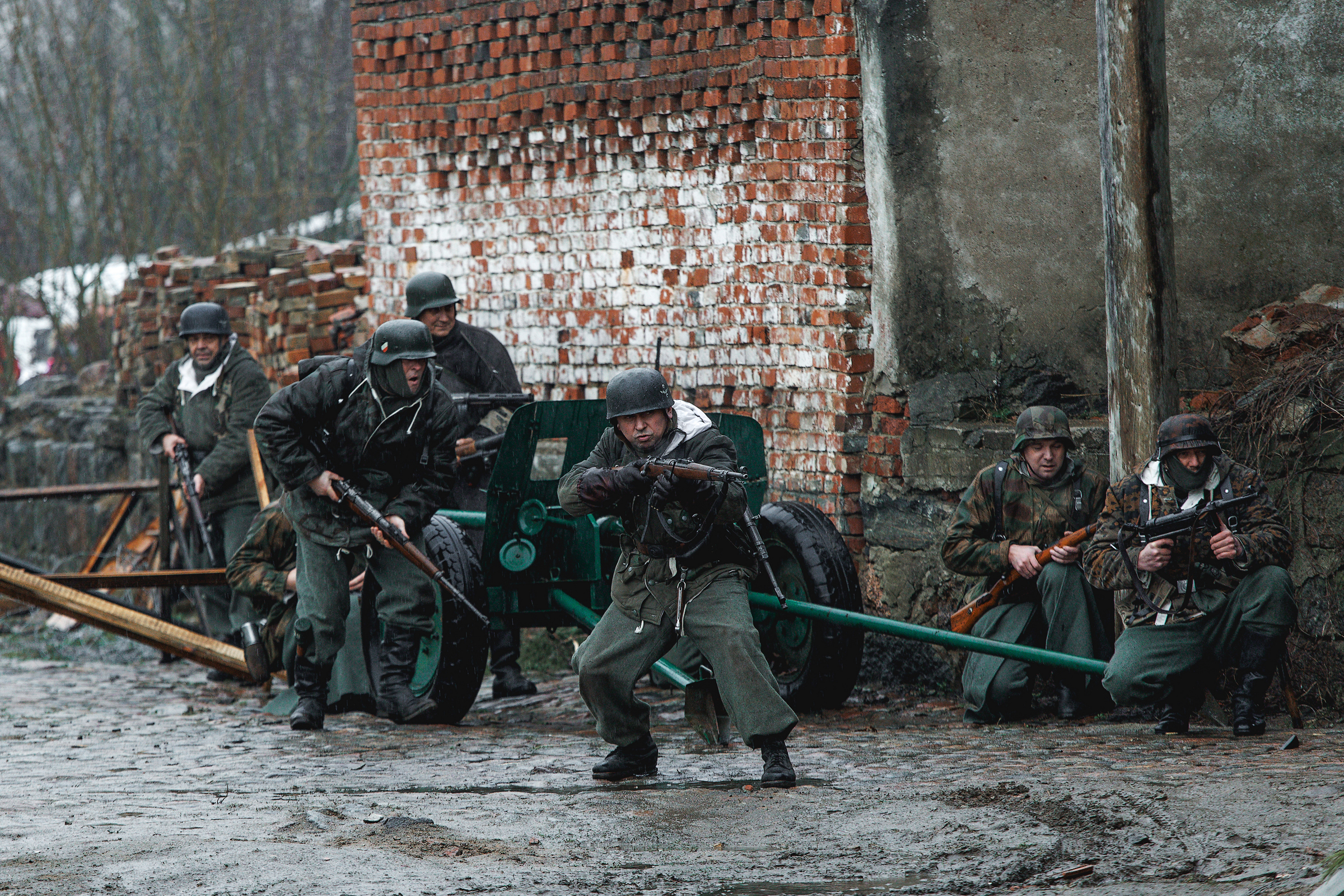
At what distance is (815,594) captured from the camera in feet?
22.3

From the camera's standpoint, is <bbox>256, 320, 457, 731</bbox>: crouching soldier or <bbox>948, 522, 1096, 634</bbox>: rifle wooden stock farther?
<bbox>256, 320, 457, 731</bbox>: crouching soldier

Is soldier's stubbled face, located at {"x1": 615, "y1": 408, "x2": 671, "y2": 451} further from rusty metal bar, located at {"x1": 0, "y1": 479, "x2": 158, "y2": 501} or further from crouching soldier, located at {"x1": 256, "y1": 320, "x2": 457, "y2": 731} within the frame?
rusty metal bar, located at {"x1": 0, "y1": 479, "x2": 158, "y2": 501}

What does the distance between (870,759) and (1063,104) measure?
3.30m

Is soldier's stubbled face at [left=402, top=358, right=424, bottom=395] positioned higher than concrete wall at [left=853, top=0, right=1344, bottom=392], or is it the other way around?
concrete wall at [left=853, top=0, right=1344, bottom=392]

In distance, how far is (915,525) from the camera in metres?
7.44

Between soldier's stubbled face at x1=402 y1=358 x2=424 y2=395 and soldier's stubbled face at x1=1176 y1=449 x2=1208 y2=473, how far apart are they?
3.13 m

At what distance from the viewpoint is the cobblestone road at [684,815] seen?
13.4 ft

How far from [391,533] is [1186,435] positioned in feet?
10.7

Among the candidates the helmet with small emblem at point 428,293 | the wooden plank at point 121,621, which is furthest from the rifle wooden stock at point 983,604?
the wooden plank at point 121,621

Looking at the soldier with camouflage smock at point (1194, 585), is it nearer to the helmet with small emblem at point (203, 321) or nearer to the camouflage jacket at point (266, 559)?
the camouflage jacket at point (266, 559)

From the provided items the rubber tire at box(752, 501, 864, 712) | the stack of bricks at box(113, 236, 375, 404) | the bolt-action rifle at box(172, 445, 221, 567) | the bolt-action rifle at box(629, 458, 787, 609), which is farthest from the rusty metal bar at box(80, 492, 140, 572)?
the bolt-action rifle at box(629, 458, 787, 609)

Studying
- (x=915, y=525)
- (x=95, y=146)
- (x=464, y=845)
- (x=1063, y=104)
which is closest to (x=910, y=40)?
(x=1063, y=104)

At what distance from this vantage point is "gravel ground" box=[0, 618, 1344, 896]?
4.09 metres

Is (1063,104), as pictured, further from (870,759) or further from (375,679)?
(375,679)
